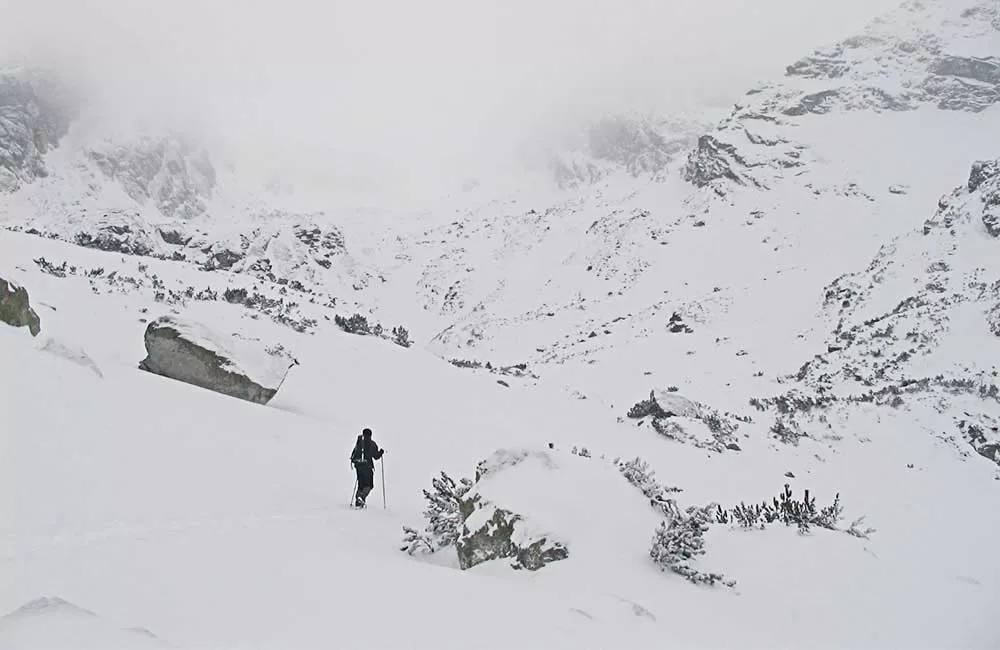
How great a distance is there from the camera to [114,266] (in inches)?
794

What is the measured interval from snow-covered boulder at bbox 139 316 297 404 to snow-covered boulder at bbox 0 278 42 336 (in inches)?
78.4

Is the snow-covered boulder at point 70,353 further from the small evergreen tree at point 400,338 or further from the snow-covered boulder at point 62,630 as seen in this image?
the small evergreen tree at point 400,338

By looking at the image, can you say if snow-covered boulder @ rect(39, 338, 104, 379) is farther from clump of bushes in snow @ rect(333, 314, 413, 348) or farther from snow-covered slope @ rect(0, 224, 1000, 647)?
clump of bushes in snow @ rect(333, 314, 413, 348)

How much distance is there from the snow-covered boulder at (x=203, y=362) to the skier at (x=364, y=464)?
427 cm

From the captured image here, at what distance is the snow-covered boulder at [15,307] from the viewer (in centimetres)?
931

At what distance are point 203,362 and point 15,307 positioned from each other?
9.91 feet

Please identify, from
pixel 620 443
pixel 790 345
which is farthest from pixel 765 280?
pixel 620 443

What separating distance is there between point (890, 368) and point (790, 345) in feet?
27.2

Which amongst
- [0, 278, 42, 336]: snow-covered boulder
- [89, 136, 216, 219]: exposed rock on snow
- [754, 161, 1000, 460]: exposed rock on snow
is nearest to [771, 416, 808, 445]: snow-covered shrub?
[754, 161, 1000, 460]: exposed rock on snow

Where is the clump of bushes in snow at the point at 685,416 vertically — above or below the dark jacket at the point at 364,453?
below

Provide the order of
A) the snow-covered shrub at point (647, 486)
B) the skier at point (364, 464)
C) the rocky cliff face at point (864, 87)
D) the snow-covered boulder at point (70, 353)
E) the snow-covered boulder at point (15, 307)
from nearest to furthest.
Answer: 1. the snow-covered shrub at point (647, 486)
2. the skier at point (364, 464)
3. the snow-covered boulder at point (70, 353)
4. the snow-covered boulder at point (15, 307)
5. the rocky cliff face at point (864, 87)

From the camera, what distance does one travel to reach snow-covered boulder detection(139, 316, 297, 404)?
11.6m

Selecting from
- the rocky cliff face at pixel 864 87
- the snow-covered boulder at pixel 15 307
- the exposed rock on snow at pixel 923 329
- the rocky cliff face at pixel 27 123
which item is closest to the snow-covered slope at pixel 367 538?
the snow-covered boulder at pixel 15 307

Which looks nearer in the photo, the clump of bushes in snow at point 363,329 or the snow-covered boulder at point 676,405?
the snow-covered boulder at point 676,405
